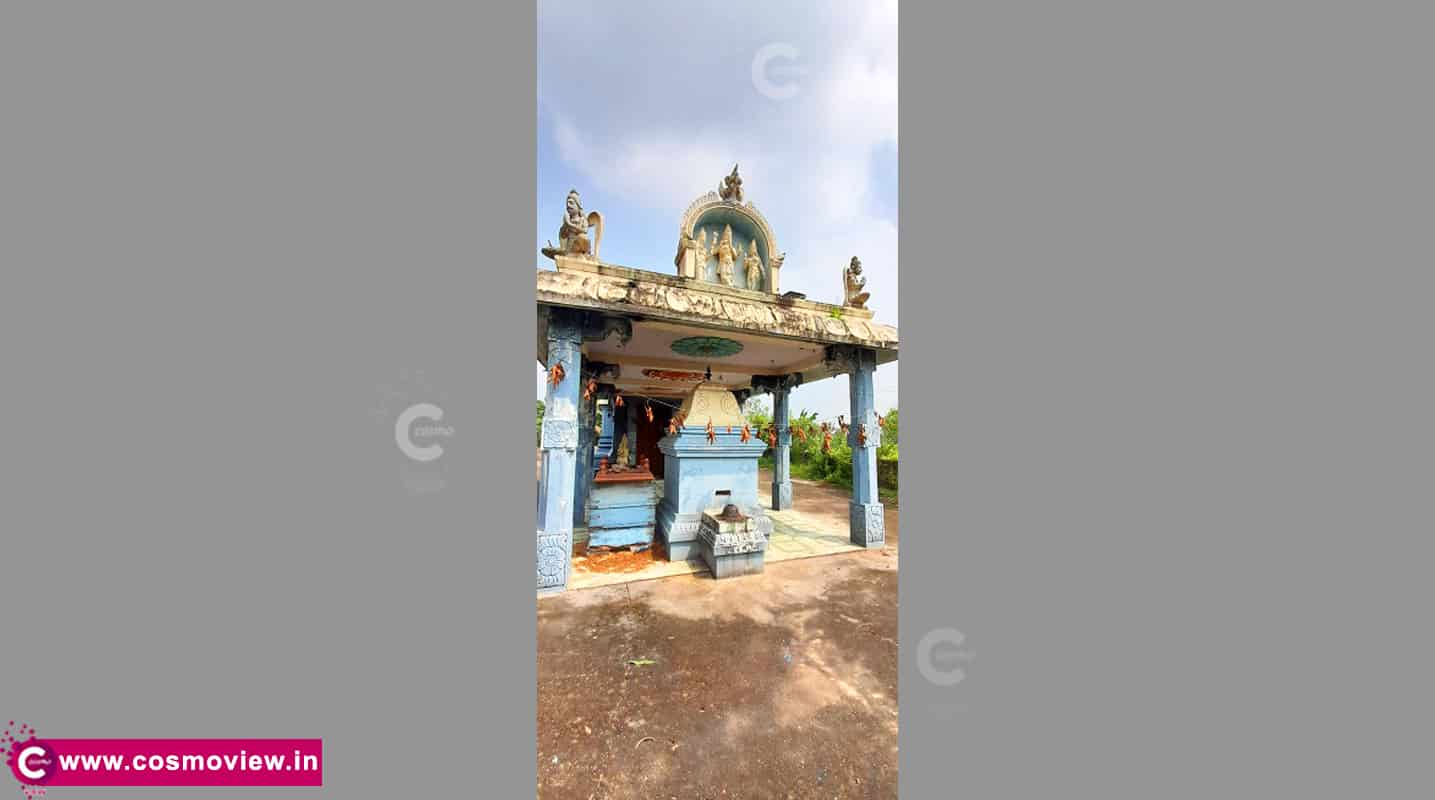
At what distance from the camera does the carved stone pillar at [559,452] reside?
5.46 meters

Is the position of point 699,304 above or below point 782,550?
above

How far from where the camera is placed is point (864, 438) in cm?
777

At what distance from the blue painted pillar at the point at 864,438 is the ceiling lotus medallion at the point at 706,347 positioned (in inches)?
91.5

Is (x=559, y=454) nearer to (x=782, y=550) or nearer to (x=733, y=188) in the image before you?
(x=782, y=550)

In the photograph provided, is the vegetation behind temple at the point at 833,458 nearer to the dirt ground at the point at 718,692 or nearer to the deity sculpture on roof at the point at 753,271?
the deity sculpture on roof at the point at 753,271

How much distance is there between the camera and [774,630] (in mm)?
4418

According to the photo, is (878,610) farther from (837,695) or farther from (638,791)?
(638,791)

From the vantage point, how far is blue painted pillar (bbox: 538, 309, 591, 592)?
17.9ft

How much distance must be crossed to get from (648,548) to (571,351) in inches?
154

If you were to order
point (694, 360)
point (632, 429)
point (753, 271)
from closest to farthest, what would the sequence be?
point (753, 271)
point (694, 360)
point (632, 429)

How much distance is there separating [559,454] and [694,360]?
4.37 m
